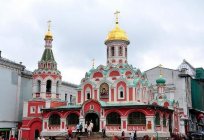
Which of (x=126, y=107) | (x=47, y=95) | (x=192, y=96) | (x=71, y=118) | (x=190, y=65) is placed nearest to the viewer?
(x=126, y=107)

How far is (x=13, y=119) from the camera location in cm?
3984

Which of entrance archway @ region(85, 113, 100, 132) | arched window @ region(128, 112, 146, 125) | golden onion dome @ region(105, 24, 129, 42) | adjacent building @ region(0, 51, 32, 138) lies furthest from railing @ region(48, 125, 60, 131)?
golden onion dome @ region(105, 24, 129, 42)

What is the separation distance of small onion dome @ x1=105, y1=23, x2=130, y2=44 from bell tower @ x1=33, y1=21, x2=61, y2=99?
23.4ft

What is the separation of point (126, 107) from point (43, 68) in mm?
11774

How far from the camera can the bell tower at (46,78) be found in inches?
1491

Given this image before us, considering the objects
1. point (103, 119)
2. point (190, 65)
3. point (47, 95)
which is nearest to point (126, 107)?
point (103, 119)

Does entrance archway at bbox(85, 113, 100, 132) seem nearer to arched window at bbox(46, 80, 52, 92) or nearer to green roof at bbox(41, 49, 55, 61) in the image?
arched window at bbox(46, 80, 52, 92)

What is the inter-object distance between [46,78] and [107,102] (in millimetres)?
7934

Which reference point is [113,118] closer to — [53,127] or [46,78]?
[53,127]

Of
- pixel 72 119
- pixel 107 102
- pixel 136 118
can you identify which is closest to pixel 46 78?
pixel 72 119

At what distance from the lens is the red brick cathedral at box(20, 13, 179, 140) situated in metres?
32.4

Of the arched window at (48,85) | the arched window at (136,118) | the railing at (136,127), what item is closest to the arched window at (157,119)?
the arched window at (136,118)

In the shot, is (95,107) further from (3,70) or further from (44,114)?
(3,70)

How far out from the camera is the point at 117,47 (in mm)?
38969
